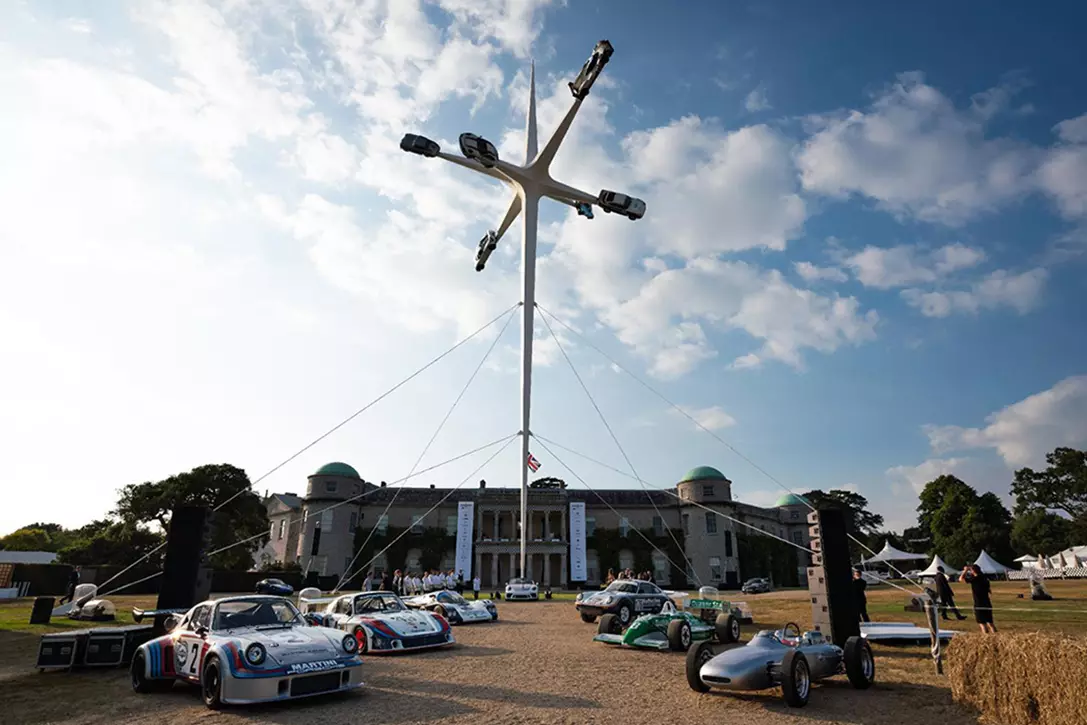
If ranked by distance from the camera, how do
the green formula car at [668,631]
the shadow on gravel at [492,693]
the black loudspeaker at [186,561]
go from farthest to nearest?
the green formula car at [668,631] < the black loudspeaker at [186,561] < the shadow on gravel at [492,693]

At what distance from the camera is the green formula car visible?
42.6 ft

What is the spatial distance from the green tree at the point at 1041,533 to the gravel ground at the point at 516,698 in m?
65.6


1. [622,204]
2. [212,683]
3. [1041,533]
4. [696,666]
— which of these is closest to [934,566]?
[1041,533]

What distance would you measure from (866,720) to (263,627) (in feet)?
27.9

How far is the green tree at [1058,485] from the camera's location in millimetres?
63625

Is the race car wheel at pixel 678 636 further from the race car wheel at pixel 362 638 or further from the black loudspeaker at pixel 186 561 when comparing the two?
the black loudspeaker at pixel 186 561

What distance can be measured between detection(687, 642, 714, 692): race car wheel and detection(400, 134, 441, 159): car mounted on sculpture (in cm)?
2625

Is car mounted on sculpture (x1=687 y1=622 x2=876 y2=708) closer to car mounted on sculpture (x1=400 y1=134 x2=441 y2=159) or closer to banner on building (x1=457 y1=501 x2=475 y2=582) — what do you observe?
car mounted on sculpture (x1=400 y1=134 x2=441 y2=159)

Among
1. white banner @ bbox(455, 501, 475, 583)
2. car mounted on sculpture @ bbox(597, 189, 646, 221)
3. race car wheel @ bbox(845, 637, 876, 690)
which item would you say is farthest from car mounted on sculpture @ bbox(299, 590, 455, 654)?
white banner @ bbox(455, 501, 475, 583)

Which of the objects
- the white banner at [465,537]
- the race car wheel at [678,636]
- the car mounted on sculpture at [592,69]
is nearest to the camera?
the race car wheel at [678,636]

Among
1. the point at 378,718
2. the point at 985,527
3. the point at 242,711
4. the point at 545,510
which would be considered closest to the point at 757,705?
the point at 378,718

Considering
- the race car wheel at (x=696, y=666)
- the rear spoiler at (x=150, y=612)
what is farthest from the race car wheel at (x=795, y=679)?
the rear spoiler at (x=150, y=612)

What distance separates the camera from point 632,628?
1371 centimetres

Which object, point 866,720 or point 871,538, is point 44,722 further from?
point 871,538
